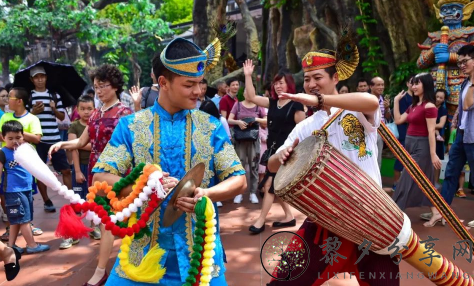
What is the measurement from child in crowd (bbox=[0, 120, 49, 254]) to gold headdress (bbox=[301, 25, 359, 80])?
2920 mm

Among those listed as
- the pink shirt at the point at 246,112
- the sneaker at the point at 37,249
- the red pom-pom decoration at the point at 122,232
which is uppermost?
the red pom-pom decoration at the point at 122,232

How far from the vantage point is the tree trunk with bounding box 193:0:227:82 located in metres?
12.5

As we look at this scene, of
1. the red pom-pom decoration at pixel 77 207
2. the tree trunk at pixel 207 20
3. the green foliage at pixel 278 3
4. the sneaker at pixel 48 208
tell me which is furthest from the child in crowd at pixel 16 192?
the green foliage at pixel 278 3

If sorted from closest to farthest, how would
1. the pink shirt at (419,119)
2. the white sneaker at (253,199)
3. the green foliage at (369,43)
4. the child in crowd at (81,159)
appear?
the child in crowd at (81,159) < the pink shirt at (419,119) < the white sneaker at (253,199) < the green foliage at (369,43)

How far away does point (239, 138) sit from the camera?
6.31 metres

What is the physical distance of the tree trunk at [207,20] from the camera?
41.1 feet

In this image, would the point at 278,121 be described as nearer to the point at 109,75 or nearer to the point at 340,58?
the point at 109,75

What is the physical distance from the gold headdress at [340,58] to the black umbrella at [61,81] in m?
4.02

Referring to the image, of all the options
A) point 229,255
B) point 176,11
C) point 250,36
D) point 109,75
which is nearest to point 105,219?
point 109,75

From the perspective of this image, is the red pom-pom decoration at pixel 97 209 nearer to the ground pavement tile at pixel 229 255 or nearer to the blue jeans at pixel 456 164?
the ground pavement tile at pixel 229 255

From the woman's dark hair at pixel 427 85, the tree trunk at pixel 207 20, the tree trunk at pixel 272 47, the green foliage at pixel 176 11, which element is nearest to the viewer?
the woman's dark hair at pixel 427 85

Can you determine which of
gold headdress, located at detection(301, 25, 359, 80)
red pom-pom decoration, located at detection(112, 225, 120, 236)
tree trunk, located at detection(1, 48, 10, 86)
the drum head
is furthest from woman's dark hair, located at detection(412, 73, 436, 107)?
tree trunk, located at detection(1, 48, 10, 86)

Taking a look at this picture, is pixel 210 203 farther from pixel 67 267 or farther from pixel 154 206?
pixel 67 267

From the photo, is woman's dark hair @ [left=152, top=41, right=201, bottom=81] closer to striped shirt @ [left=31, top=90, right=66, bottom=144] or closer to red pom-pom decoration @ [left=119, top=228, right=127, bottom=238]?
red pom-pom decoration @ [left=119, top=228, right=127, bottom=238]
